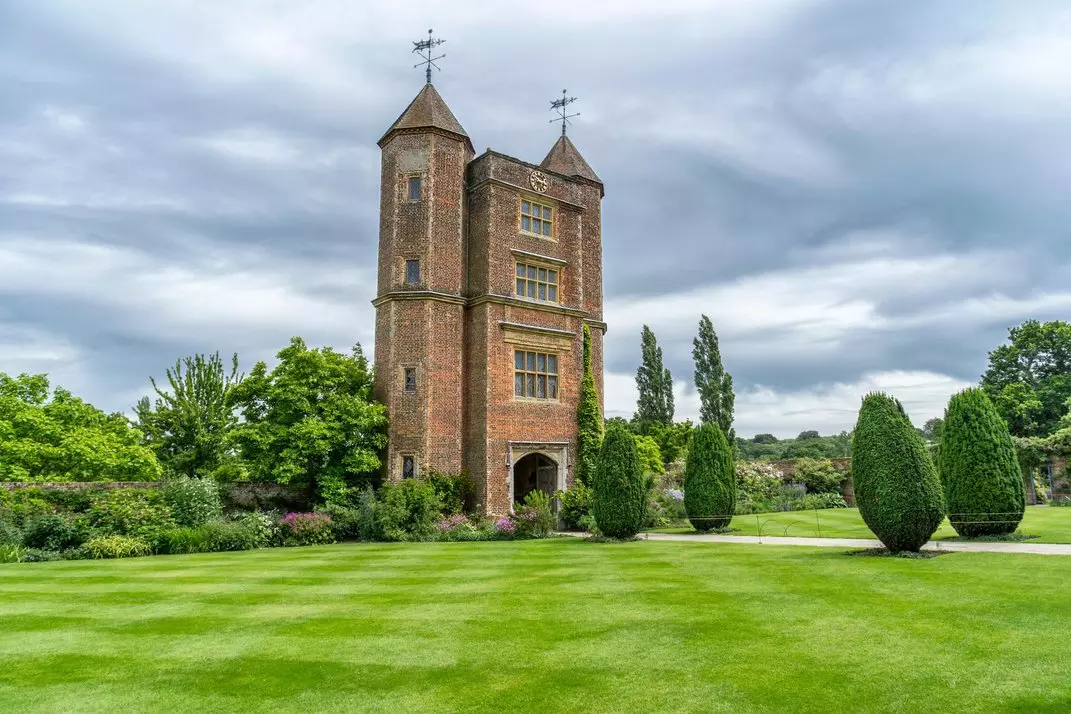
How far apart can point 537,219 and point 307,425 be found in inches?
463

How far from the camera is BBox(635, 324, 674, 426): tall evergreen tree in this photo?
171ft

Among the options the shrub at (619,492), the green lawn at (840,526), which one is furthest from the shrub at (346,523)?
the green lawn at (840,526)

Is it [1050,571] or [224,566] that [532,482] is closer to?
[224,566]

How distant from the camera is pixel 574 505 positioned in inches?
938

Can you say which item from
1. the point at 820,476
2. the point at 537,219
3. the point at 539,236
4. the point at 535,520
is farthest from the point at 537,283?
the point at 820,476

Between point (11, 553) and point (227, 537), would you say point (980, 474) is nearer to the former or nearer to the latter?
point (227, 537)

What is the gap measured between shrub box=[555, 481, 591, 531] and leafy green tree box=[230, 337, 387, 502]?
6.55 metres

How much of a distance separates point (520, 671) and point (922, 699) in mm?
3366

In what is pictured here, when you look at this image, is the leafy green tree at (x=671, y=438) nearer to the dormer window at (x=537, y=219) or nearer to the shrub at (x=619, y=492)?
the dormer window at (x=537, y=219)

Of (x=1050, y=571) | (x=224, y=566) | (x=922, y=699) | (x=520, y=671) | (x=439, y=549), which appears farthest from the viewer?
(x=439, y=549)

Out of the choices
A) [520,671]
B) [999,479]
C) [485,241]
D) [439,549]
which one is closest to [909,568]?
[999,479]

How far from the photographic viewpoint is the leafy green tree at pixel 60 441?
2423cm

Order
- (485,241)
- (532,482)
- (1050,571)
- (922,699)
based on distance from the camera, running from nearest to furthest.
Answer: (922,699) → (1050,571) → (485,241) → (532,482)

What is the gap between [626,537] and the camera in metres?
18.5
